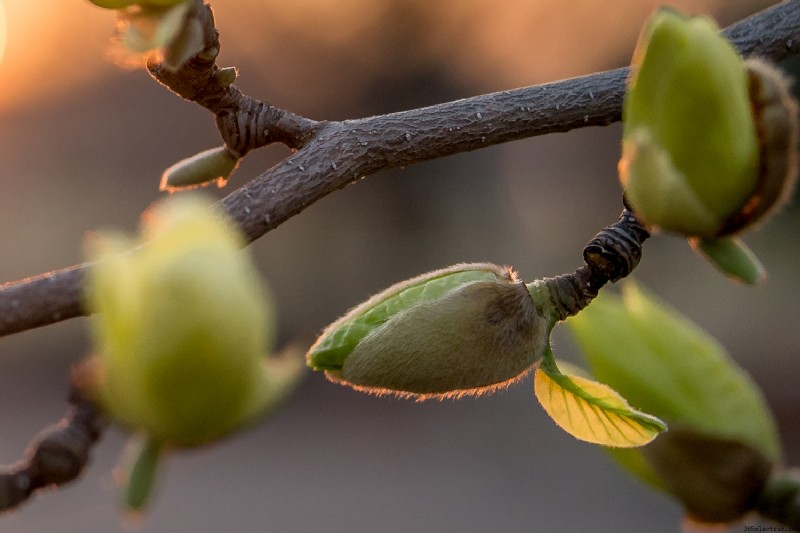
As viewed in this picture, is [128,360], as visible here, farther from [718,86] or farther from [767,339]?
[767,339]

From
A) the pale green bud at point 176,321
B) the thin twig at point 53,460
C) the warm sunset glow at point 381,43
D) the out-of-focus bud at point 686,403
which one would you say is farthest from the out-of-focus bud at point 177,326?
the warm sunset glow at point 381,43

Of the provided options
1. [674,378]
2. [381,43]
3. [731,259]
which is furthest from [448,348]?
[381,43]

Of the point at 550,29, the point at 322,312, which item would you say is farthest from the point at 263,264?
the point at 550,29

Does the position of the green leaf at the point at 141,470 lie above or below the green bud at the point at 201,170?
below

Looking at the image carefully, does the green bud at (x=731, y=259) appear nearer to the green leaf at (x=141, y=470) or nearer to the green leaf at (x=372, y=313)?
the green leaf at (x=372, y=313)

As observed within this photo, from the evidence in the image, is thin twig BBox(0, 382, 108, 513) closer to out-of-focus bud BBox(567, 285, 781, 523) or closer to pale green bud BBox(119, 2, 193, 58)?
pale green bud BBox(119, 2, 193, 58)

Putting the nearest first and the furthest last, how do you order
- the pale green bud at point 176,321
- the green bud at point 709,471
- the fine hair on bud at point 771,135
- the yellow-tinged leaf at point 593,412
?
the pale green bud at point 176,321 → the fine hair on bud at point 771,135 → the yellow-tinged leaf at point 593,412 → the green bud at point 709,471

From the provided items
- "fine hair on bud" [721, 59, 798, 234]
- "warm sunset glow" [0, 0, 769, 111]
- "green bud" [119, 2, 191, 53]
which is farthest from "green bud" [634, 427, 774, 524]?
"warm sunset glow" [0, 0, 769, 111]
